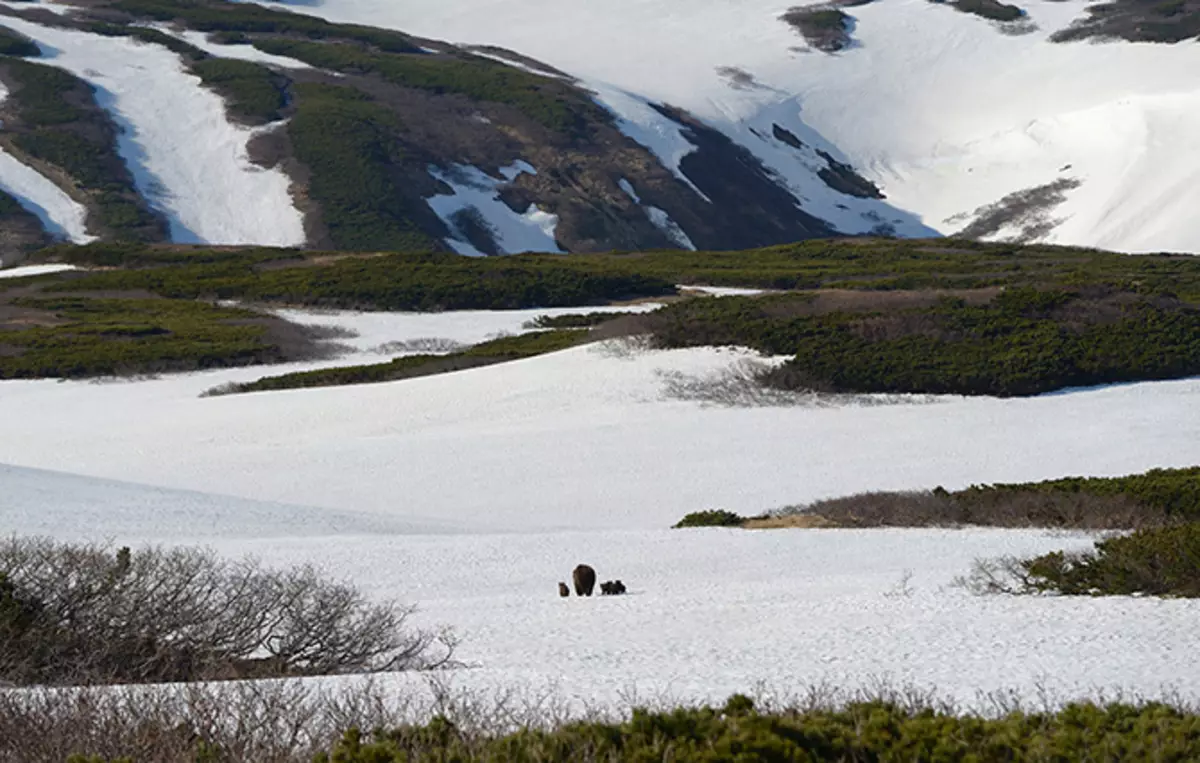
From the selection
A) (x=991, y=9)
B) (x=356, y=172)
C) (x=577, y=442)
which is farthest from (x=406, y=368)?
(x=991, y=9)

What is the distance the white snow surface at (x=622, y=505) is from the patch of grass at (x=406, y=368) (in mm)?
2061

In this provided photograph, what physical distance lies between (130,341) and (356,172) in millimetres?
46184

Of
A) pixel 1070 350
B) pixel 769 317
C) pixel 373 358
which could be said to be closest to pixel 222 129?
pixel 373 358

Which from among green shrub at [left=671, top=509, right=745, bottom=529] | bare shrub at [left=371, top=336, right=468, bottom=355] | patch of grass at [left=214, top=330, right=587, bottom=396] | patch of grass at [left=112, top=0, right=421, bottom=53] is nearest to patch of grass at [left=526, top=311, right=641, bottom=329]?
bare shrub at [left=371, top=336, right=468, bottom=355]

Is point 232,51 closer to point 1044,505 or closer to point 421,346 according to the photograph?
point 421,346

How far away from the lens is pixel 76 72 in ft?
328

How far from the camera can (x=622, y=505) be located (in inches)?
829

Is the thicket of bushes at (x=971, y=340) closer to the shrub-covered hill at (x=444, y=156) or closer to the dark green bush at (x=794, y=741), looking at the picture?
the dark green bush at (x=794, y=741)

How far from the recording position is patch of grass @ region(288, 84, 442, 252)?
81.7 m

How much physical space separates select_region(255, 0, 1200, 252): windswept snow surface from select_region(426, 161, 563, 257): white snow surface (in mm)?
14141

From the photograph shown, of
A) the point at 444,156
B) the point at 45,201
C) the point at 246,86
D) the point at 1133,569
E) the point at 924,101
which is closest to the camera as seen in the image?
the point at 1133,569

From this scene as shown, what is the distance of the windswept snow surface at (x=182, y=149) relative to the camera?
8412cm

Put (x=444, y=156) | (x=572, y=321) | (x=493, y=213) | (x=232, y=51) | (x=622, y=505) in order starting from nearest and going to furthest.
Answer: (x=622, y=505)
(x=572, y=321)
(x=493, y=213)
(x=444, y=156)
(x=232, y=51)

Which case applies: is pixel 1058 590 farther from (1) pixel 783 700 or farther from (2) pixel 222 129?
(2) pixel 222 129
